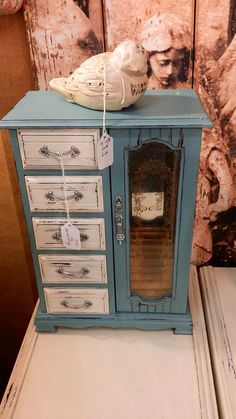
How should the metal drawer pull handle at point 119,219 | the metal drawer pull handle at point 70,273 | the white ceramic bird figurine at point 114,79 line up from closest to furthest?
the white ceramic bird figurine at point 114,79 → the metal drawer pull handle at point 119,219 → the metal drawer pull handle at point 70,273

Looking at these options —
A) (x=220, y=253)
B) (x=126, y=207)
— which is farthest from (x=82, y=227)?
(x=220, y=253)

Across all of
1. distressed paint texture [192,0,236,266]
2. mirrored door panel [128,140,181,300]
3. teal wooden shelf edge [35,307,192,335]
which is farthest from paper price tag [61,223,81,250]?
distressed paint texture [192,0,236,266]

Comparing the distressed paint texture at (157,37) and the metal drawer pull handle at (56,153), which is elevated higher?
the distressed paint texture at (157,37)

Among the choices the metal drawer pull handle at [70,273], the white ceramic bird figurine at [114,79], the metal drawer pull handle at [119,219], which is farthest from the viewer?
the metal drawer pull handle at [70,273]

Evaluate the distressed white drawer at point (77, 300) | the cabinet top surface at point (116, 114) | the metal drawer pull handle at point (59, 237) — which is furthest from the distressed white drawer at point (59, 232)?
the cabinet top surface at point (116, 114)

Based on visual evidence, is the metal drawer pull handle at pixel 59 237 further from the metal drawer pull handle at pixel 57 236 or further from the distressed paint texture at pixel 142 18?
the distressed paint texture at pixel 142 18

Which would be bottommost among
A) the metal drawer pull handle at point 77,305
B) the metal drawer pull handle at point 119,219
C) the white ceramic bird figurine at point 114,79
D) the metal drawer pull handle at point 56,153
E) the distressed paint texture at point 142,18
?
the metal drawer pull handle at point 77,305

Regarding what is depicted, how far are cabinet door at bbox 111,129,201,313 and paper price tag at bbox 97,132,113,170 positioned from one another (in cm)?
2

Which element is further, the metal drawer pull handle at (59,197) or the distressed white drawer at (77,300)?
the distressed white drawer at (77,300)

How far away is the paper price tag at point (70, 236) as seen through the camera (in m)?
1.05

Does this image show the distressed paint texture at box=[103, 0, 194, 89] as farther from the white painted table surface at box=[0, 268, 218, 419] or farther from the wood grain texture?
the white painted table surface at box=[0, 268, 218, 419]

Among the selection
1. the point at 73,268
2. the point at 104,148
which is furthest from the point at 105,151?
the point at 73,268

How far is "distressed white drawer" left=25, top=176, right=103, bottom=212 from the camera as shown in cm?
100

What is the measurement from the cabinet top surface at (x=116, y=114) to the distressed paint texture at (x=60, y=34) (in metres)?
0.18
